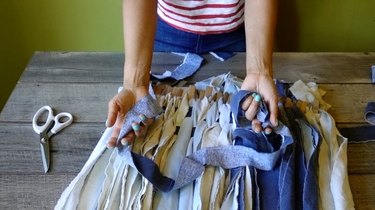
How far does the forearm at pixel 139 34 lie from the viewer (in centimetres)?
87

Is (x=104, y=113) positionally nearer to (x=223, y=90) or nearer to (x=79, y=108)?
(x=79, y=108)

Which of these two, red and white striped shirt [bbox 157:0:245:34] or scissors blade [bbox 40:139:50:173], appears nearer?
scissors blade [bbox 40:139:50:173]

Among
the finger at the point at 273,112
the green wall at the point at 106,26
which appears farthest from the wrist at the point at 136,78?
the green wall at the point at 106,26

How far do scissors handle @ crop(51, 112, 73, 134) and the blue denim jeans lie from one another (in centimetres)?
30

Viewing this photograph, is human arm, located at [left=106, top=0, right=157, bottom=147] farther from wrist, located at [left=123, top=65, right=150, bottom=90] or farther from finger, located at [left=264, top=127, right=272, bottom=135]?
finger, located at [left=264, top=127, right=272, bottom=135]

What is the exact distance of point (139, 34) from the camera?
88cm

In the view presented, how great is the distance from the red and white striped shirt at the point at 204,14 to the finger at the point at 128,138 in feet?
1.17

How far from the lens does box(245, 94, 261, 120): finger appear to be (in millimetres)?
773

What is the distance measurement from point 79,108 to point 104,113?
49 millimetres

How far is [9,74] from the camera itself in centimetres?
140

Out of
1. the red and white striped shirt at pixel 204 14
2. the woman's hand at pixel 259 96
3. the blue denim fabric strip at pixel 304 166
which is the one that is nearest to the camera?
the blue denim fabric strip at pixel 304 166

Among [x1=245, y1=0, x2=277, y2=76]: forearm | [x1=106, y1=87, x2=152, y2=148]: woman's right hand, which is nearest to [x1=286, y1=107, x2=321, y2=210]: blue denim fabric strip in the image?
[x1=245, y1=0, x2=277, y2=76]: forearm

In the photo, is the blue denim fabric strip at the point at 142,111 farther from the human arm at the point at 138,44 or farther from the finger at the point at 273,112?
the finger at the point at 273,112

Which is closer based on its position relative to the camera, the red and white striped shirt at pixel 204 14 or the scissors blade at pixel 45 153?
the scissors blade at pixel 45 153
